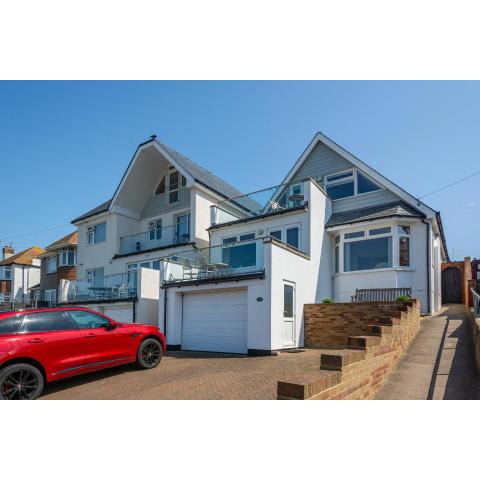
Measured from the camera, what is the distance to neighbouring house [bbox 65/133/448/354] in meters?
11.7

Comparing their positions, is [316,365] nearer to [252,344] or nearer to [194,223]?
[252,344]

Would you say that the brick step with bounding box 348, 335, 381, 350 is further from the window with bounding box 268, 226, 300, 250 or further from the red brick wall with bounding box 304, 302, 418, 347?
the window with bounding box 268, 226, 300, 250

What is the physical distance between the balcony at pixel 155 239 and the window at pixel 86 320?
384 inches

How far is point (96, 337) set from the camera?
7844 mm

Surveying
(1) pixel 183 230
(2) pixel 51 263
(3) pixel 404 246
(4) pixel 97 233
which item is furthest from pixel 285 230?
(2) pixel 51 263

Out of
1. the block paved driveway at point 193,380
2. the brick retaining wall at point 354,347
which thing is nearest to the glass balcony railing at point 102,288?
the block paved driveway at point 193,380

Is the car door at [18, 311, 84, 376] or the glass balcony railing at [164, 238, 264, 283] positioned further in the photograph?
the glass balcony railing at [164, 238, 264, 283]

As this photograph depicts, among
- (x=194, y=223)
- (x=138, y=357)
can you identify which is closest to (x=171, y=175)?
(x=194, y=223)

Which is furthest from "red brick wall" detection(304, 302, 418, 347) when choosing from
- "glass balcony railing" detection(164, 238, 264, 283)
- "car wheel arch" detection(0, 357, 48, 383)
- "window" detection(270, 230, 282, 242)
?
"car wheel arch" detection(0, 357, 48, 383)

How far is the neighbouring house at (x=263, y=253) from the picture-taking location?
1173 cm

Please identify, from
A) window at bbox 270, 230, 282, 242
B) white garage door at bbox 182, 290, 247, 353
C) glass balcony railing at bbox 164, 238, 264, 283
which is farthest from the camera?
window at bbox 270, 230, 282, 242

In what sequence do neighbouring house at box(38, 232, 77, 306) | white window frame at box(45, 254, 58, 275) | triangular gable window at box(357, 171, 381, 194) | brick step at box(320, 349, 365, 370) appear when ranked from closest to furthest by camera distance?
1. brick step at box(320, 349, 365, 370)
2. triangular gable window at box(357, 171, 381, 194)
3. neighbouring house at box(38, 232, 77, 306)
4. white window frame at box(45, 254, 58, 275)

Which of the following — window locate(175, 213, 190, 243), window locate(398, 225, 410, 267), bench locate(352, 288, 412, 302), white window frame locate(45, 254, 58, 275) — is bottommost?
bench locate(352, 288, 412, 302)

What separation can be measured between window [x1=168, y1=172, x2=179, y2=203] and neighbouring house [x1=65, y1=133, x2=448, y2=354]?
0.13m
